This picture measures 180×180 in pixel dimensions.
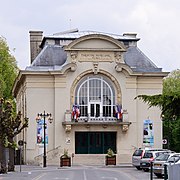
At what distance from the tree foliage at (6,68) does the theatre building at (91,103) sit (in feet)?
42.0

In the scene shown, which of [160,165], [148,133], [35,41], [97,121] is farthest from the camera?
[35,41]

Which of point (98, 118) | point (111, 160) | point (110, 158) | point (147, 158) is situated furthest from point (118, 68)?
point (147, 158)

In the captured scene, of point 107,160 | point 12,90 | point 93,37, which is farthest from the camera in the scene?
point 12,90

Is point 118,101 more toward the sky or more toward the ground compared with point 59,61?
more toward the ground

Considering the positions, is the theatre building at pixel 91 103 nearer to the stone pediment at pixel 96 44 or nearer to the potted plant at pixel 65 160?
the stone pediment at pixel 96 44

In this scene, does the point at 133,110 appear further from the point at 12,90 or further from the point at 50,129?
the point at 12,90

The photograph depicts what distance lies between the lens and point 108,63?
74.6 m

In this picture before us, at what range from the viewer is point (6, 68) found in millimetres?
92000

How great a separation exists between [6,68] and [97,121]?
905 inches

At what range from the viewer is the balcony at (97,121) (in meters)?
72.9

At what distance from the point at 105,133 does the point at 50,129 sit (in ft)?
20.3

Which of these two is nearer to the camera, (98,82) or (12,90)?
(98,82)

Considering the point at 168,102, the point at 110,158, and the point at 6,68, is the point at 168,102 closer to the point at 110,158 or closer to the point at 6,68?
the point at 110,158

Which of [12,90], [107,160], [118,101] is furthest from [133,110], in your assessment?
[12,90]
